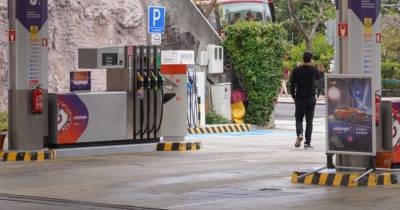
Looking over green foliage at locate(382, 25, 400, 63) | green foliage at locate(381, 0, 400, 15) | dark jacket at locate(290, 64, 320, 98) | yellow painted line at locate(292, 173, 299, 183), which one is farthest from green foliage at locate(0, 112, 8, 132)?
green foliage at locate(381, 0, 400, 15)

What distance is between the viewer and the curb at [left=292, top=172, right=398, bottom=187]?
1271 cm

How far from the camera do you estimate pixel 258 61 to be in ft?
85.9

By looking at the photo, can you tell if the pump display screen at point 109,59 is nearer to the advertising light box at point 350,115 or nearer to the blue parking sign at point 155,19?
the blue parking sign at point 155,19

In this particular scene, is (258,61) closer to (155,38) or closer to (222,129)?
(222,129)

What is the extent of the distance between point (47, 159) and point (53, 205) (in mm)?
5566

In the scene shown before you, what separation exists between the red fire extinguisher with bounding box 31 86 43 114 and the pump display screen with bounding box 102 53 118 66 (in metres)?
1.96

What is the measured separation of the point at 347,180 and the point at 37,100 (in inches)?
245

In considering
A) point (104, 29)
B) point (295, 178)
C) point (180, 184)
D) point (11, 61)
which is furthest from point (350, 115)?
point (104, 29)

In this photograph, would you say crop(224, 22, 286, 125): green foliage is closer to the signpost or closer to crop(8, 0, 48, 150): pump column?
the signpost

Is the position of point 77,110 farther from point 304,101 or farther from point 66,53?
point 66,53

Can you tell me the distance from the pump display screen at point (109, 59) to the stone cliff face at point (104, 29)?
7230 millimetres

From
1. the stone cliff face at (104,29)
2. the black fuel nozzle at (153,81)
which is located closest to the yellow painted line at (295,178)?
the black fuel nozzle at (153,81)

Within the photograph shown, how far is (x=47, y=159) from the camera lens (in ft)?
54.9

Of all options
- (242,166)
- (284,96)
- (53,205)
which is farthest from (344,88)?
(284,96)
